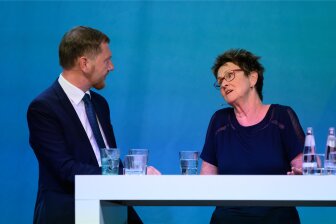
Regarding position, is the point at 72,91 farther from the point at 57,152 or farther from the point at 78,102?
the point at 57,152

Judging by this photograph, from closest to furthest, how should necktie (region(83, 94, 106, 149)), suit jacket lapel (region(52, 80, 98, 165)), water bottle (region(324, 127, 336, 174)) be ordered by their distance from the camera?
1. water bottle (region(324, 127, 336, 174))
2. suit jacket lapel (region(52, 80, 98, 165))
3. necktie (region(83, 94, 106, 149))

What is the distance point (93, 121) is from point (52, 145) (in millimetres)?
309

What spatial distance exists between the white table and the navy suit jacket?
11.3 inches

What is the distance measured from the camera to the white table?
1.95m

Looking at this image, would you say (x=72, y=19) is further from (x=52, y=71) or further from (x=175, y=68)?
(x=175, y=68)

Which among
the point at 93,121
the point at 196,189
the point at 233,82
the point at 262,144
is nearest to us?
the point at 196,189

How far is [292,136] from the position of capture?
2779 mm

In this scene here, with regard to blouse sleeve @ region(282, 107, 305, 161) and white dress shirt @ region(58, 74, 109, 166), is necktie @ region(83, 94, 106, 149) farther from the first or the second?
blouse sleeve @ region(282, 107, 305, 161)

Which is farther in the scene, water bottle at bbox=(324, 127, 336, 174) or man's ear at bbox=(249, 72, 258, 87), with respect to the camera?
man's ear at bbox=(249, 72, 258, 87)

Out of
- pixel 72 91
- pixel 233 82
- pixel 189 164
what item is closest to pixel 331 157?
pixel 189 164

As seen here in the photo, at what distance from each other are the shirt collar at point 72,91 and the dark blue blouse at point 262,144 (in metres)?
0.66

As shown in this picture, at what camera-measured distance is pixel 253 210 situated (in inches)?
105

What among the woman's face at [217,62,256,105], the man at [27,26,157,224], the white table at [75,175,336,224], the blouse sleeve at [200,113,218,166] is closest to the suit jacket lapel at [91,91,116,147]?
the man at [27,26,157,224]

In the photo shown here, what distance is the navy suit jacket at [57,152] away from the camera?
238cm
